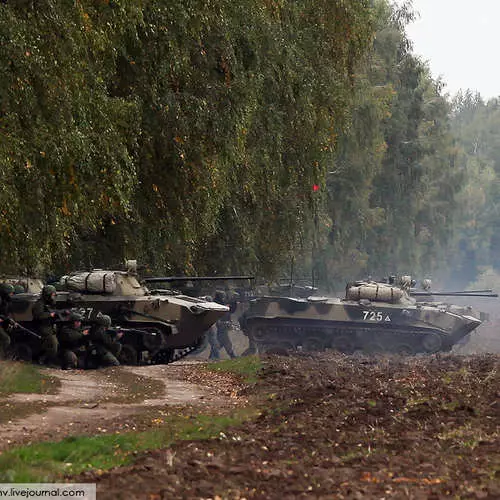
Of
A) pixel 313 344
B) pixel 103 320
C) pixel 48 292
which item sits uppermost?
pixel 48 292

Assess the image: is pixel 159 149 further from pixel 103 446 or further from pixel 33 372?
pixel 103 446

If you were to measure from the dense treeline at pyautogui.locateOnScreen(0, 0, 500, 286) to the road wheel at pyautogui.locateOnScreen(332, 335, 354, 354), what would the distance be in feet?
Result: 14.3

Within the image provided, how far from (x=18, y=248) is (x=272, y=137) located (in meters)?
6.69

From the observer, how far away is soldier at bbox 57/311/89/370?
1880 centimetres

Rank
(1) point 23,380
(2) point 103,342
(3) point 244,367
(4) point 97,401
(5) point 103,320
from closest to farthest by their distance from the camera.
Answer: (4) point 97,401, (1) point 23,380, (3) point 244,367, (5) point 103,320, (2) point 103,342

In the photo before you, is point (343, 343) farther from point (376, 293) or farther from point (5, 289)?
point (5, 289)

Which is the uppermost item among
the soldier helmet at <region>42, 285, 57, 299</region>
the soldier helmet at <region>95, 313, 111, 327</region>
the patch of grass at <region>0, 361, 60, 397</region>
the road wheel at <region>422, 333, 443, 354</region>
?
the soldier helmet at <region>42, 285, 57, 299</region>

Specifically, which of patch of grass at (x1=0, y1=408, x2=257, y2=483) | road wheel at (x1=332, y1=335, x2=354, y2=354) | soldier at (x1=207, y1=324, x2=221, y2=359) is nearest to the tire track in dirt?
patch of grass at (x1=0, y1=408, x2=257, y2=483)

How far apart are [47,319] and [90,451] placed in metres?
10.2

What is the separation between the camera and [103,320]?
19406mm

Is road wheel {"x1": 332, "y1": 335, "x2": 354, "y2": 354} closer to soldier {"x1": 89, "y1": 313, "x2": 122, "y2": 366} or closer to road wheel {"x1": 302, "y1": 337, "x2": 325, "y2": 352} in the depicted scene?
road wheel {"x1": 302, "y1": 337, "x2": 325, "y2": 352}

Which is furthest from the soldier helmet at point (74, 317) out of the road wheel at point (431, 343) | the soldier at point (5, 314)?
the road wheel at point (431, 343)

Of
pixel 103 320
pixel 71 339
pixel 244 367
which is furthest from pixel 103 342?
pixel 244 367

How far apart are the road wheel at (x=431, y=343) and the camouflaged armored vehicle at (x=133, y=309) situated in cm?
756
